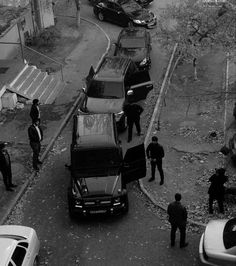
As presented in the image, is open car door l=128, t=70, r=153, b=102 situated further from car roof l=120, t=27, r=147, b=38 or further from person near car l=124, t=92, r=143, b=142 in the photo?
car roof l=120, t=27, r=147, b=38

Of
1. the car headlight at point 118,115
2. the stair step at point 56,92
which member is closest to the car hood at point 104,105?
the car headlight at point 118,115

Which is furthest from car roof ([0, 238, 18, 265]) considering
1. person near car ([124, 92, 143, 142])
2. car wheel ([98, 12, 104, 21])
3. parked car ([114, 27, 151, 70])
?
car wheel ([98, 12, 104, 21])

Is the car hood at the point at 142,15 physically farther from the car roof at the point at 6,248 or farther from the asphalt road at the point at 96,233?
the car roof at the point at 6,248

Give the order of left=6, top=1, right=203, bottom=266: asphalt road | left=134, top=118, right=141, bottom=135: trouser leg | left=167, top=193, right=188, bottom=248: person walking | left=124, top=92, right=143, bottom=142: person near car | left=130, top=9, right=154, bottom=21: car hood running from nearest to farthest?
left=167, top=193, right=188, bottom=248: person walking
left=6, top=1, right=203, bottom=266: asphalt road
left=124, top=92, right=143, bottom=142: person near car
left=134, top=118, right=141, bottom=135: trouser leg
left=130, top=9, right=154, bottom=21: car hood

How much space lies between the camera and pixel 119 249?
13312 mm

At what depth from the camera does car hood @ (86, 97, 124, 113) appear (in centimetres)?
1897

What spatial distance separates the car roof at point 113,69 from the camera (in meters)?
20.2

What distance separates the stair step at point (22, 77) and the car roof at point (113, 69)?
356 cm

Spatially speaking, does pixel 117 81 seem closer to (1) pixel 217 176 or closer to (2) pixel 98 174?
(2) pixel 98 174

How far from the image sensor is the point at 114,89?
19.8m

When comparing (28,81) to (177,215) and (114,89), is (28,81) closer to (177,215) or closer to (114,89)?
(114,89)

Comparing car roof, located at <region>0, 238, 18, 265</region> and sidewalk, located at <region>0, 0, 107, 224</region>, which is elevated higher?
car roof, located at <region>0, 238, 18, 265</region>

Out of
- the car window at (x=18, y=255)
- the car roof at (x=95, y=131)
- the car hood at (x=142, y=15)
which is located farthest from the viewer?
the car hood at (x=142, y=15)

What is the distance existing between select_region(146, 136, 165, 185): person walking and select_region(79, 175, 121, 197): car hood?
1.32 meters
